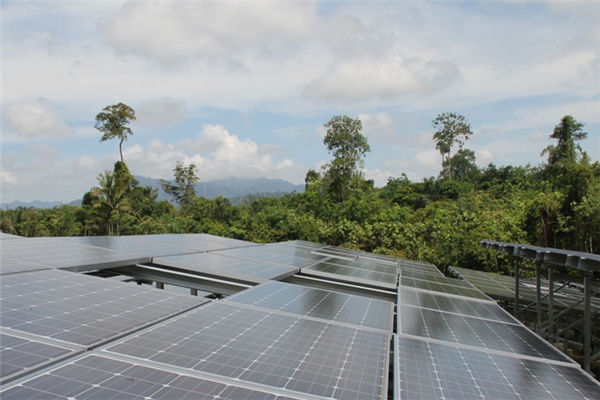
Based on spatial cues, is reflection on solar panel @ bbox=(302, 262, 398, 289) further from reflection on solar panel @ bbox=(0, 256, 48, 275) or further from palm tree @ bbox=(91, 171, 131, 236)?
palm tree @ bbox=(91, 171, 131, 236)

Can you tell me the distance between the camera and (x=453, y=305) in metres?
7.50

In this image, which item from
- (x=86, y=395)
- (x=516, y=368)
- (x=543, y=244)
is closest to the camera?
(x=86, y=395)

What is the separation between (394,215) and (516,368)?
82.1ft

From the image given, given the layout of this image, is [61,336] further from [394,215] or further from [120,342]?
[394,215]

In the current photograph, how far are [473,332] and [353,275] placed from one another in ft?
13.0

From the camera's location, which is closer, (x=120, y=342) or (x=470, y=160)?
(x=120, y=342)

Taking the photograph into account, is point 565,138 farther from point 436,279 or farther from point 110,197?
point 110,197

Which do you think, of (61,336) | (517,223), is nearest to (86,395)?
(61,336)

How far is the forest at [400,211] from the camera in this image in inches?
749

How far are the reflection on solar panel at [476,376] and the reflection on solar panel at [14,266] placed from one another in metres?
5.75

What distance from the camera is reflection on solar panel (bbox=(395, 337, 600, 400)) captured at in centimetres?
334

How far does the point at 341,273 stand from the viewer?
9.43 m

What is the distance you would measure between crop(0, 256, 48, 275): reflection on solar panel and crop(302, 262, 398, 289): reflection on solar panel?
5.33m

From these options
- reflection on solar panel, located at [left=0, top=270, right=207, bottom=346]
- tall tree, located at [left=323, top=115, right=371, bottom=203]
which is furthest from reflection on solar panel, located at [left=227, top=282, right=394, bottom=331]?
tall tree, located at [left=323, top=115, right=371, bottom=203]
